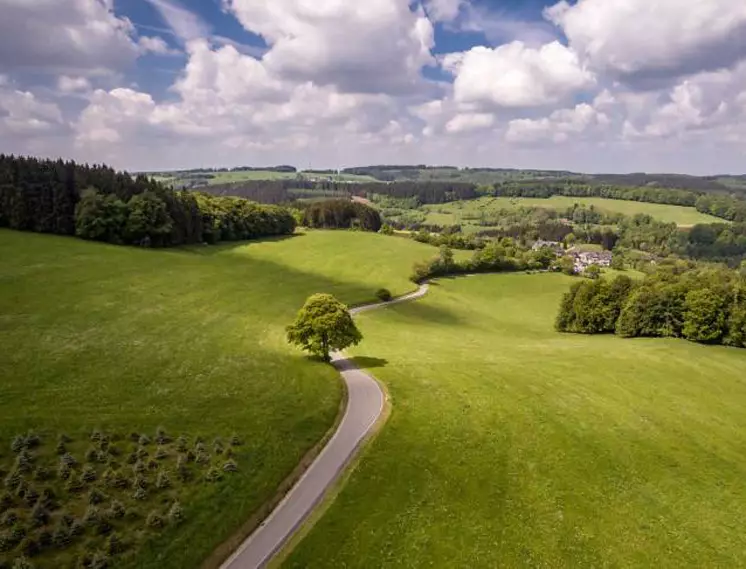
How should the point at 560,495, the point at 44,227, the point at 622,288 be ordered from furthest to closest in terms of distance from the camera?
the point at 44,227
the point at 622,288
the point at 560,495

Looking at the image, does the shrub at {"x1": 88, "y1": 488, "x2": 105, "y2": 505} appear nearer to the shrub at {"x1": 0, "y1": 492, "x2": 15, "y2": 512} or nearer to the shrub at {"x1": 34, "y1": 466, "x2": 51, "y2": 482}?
the shrub at {"x1": 34, "y1": 466, "x2": 51, "y2": 482}

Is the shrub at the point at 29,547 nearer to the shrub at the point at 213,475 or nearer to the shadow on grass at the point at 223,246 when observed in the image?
the shrub at the point at 213,475

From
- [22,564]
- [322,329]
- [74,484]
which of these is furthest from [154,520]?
[322,329]

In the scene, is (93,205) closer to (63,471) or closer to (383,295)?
(383,295)

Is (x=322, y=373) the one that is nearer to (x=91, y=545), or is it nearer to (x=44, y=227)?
(x=91, y=545)

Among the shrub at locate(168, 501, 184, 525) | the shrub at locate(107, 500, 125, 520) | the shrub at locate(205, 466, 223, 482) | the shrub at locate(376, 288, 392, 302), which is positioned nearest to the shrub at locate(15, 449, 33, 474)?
the shrub at locate(107, 500, 125, 520)

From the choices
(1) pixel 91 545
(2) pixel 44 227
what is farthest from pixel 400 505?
(2) pixel 44 227
